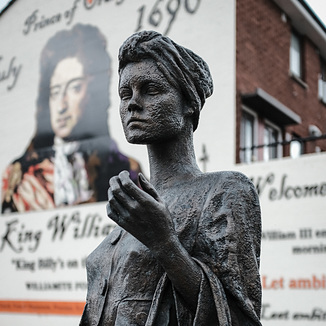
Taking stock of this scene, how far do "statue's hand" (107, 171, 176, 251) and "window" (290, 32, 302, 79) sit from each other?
41.0 ft

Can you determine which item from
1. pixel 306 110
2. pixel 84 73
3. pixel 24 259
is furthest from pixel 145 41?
pixel 306 110

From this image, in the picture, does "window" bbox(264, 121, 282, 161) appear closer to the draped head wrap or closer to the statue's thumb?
the draped head wrap

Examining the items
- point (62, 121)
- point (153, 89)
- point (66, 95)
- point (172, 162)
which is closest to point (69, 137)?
point (62, 121)

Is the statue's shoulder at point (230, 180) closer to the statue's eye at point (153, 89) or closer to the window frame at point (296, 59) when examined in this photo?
the statue's eye at point (153, 89)

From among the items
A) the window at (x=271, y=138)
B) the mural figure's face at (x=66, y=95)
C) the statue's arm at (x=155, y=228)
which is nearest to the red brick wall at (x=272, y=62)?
the window at (x=271, y=138)

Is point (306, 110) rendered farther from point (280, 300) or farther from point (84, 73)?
point (280, 300)

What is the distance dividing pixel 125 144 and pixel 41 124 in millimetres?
2680

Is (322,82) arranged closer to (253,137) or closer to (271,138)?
(271,138)

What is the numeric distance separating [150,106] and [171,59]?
21 cm

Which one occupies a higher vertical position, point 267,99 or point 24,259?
point 267,99

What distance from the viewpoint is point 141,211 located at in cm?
228

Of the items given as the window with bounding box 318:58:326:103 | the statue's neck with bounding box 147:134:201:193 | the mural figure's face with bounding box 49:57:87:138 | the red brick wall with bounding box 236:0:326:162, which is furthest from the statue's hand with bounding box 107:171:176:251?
the window with bounding box 318:58:326:103

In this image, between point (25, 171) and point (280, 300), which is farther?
Answer: point (25, 171)

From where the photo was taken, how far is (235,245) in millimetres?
2402
